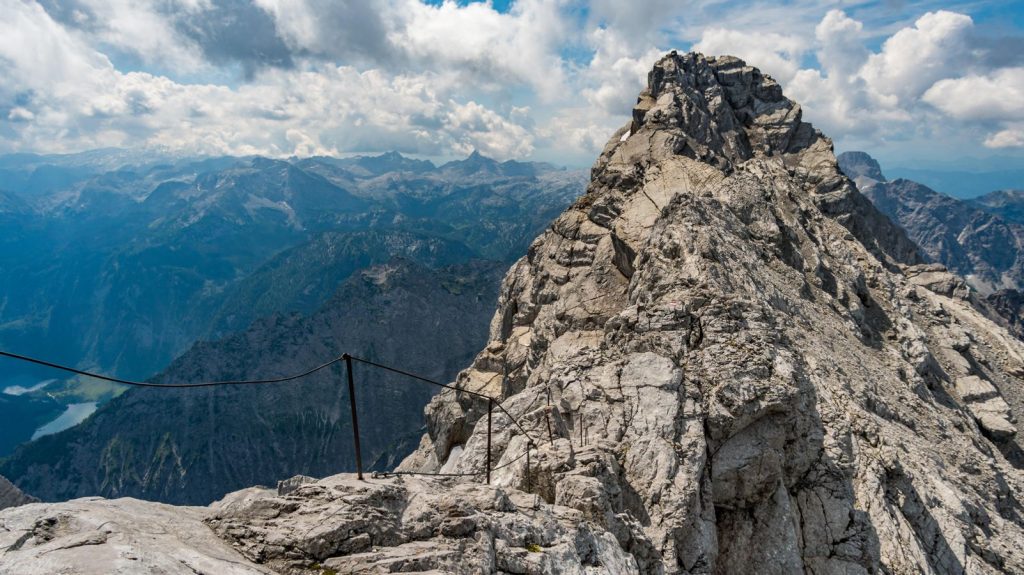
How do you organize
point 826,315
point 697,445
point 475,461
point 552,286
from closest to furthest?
point 697,445
point 475,461
point 826,315
point 552,286

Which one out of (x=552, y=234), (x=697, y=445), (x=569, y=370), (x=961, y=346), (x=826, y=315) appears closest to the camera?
(x=697, y=445)

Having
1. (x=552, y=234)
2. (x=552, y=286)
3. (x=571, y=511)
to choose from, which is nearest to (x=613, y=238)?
(x=552, y=286)

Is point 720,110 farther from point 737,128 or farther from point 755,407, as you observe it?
point 755,407

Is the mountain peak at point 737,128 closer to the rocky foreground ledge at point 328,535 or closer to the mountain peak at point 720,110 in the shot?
the mountain peak at point 720,110

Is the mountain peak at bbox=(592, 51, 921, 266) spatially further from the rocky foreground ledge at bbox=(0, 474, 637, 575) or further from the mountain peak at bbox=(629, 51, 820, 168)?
the rocky foreground ledge at bbox=(0, 474, 637, 575)

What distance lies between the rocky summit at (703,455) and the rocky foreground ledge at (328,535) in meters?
0.06

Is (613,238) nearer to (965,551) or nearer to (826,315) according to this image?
(826,315)

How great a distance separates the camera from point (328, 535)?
41.7 ft

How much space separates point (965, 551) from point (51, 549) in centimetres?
3007

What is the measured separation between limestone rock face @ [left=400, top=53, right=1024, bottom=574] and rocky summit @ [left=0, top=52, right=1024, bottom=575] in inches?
4.0

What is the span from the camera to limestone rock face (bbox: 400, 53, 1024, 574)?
63.0 ft

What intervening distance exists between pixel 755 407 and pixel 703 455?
2.95 meters

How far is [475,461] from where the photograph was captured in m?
22.5

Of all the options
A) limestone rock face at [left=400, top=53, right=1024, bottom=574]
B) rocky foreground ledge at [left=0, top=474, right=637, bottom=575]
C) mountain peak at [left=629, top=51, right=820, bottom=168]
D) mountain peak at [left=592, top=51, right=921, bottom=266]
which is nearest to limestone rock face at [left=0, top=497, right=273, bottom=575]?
rocky foreground ledge at [left=0, top=474, right=637, bottom=575]
